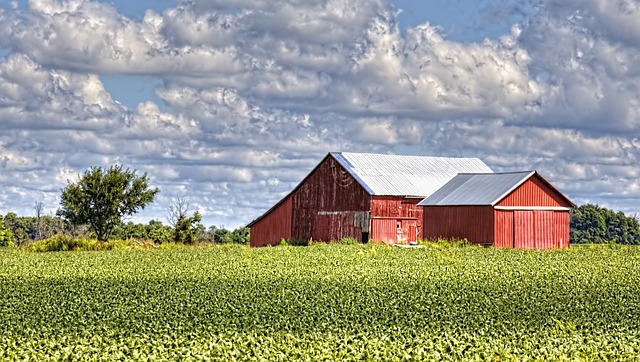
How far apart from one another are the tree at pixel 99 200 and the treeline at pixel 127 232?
4.09ft

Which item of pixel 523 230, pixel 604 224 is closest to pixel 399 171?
pixel 523 230

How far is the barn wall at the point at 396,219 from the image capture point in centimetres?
5764

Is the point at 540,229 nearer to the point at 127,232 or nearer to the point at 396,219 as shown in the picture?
the point at 396,219

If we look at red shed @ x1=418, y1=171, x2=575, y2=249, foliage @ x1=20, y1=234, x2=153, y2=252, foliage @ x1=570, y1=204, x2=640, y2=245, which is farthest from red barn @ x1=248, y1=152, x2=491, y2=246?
foliage @ x1=570, y1=204, x2=640, y2=245

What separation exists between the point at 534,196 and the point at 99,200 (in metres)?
35.2

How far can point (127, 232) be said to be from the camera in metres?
82.7

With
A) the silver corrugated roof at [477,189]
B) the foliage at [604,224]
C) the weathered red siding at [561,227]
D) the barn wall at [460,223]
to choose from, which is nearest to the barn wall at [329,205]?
the barn wall at [460,223]

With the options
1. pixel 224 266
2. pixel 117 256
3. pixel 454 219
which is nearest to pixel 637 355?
pixel 224 266

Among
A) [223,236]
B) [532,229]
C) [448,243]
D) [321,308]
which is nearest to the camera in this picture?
[321,308]

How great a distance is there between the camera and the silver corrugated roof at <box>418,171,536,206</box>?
54375mm

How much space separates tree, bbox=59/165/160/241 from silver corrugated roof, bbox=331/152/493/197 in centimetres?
2144

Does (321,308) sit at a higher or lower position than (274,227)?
lower

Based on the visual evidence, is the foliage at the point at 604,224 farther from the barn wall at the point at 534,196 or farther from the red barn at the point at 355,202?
the barn wall at the point at 534,196

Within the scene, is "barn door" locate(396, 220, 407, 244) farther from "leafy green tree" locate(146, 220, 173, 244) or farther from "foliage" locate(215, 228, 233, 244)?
"foliage" locate(215, 228, 233, 244)
